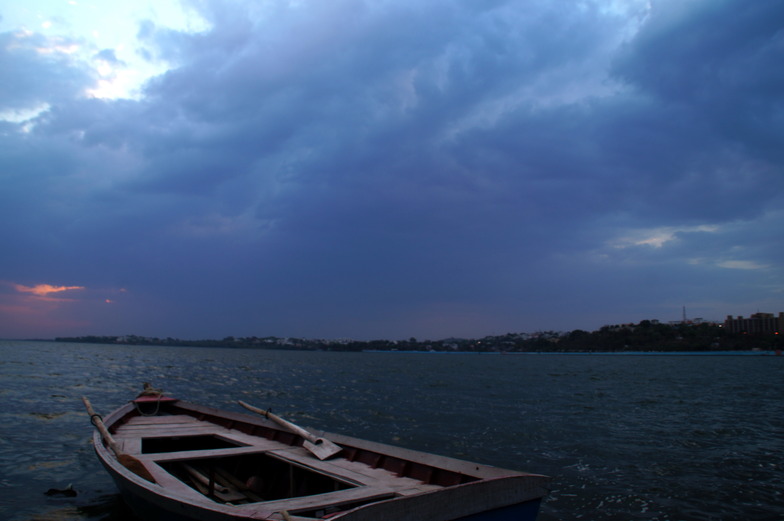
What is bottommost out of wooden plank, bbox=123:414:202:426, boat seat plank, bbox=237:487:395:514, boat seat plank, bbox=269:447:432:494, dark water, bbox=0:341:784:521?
dark water, bbox=0:341:784:521

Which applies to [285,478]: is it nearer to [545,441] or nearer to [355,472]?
[355,472]

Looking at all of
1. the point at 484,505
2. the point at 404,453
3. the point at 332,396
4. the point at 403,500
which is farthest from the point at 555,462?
the point at 332,396

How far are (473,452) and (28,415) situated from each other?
21.1 metres

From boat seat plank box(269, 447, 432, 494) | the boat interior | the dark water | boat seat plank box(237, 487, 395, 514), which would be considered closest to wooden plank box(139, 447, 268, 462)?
the boat interior

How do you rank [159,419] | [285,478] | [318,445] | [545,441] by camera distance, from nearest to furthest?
[285,478]
[318,445]
[159,419]
[545,441]

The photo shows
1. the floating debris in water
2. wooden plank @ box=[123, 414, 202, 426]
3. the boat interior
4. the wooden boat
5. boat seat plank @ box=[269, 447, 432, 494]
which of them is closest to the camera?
the wooden boat

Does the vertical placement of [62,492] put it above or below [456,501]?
below

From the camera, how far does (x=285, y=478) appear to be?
32.9 ft

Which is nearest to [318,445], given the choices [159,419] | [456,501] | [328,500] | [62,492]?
[328,500]

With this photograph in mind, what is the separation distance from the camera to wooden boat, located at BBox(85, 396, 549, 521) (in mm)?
6008

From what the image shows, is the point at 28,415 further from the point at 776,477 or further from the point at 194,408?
the point at 776,477

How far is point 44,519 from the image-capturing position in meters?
10.5

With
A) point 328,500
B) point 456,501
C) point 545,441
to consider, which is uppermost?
point 456,501

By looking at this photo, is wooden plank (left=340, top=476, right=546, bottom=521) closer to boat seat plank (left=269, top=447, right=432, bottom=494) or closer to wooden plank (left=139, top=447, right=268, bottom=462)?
boat seat plank (left=269, top=447, right=432, bottom=494)
